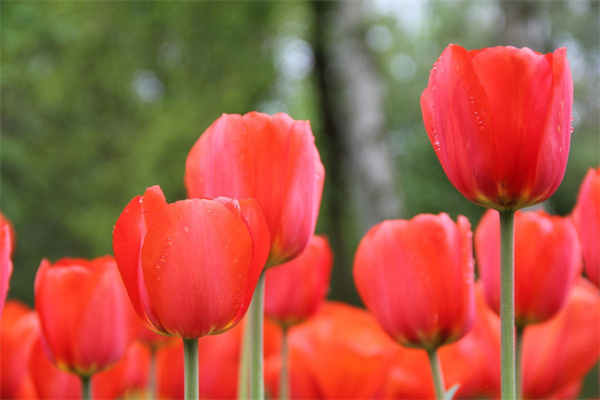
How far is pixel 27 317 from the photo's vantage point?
3.80 ft

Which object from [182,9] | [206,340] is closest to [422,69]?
[182,9]

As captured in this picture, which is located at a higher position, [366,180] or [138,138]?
[138,138]

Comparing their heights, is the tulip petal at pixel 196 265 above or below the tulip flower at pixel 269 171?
below

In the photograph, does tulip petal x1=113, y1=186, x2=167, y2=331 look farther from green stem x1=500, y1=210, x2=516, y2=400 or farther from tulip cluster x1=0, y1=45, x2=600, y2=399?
green stem x1=500, y1=210, x2=516, y2=400

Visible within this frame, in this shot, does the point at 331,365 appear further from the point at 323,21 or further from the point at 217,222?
the point at 323,21

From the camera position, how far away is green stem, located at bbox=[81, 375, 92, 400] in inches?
33.2

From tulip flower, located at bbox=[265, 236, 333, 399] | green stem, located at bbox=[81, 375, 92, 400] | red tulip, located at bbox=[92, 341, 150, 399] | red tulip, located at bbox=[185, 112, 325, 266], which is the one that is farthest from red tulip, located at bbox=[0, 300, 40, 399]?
red tulip, located at bbox=[185, 112, 325, 266]

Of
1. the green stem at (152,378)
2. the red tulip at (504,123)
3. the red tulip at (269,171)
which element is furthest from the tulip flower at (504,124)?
the green stem at (152,378)

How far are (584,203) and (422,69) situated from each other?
20257mm

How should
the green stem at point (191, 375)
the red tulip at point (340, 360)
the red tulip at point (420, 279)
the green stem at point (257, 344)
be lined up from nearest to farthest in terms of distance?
1. the green stem at point (191, 375)
2. the green stem at point (257, 344)
3. the red tulip at point (420, 279)
4. the red tulip at point (340, 360)

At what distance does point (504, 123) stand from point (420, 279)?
0.24 metres

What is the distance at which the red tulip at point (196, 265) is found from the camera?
571mm

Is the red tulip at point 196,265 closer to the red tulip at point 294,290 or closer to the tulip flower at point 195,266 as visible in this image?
the tulip flower at point 195,266

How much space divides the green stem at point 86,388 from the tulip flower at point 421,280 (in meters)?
0.31
